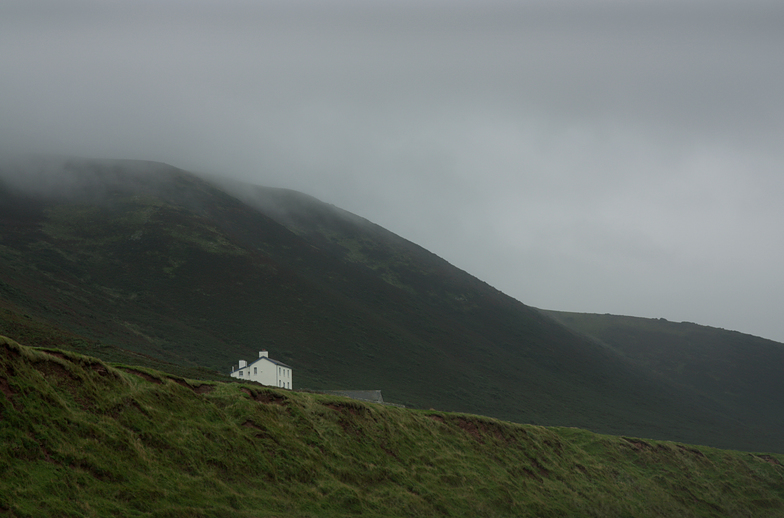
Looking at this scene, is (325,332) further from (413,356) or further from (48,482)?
(48,482)

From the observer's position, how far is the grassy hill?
3762 inches

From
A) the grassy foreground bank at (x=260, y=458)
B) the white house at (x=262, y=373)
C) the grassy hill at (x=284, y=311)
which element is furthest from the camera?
the grassy hill at (x=284, y=311)

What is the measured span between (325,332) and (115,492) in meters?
106

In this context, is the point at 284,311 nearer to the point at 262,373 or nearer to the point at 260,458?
the point at 262,373

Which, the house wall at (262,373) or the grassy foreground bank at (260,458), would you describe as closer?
the grassy foreground bank at (260,458)

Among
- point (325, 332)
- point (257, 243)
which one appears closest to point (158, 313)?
point (325, 332)

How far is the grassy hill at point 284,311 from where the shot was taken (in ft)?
314

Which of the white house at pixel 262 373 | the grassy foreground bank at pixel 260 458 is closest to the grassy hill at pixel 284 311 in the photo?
the white house at pixel 262 373

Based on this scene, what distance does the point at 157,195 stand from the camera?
521 feet

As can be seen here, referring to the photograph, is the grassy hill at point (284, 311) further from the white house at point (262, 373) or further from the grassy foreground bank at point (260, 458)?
the grassy foreground bank at point (260, 458)

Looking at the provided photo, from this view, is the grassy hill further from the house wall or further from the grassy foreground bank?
the grassy foreground bank

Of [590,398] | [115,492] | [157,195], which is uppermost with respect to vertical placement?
[157,195]

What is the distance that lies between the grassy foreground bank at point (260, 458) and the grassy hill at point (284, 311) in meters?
41.7

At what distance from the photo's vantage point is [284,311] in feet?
398
